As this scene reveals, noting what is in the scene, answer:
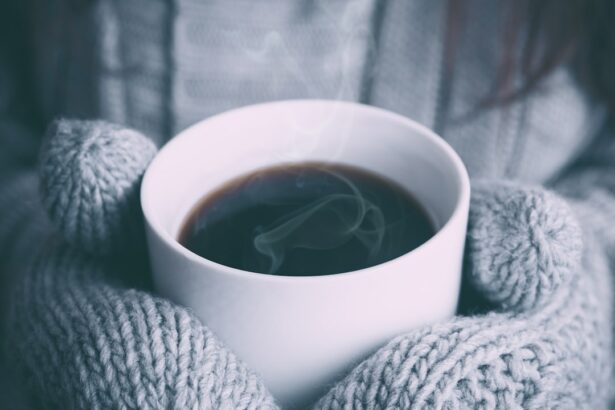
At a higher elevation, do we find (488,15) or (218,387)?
(488,15)

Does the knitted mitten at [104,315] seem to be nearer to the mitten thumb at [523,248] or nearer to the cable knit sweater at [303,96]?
the cable knit sweater at [303,96]

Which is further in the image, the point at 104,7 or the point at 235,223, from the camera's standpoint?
the point at 104,7

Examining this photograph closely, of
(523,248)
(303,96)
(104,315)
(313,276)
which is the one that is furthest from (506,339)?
(303,96)

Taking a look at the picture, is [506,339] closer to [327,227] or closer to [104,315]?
[327,227]

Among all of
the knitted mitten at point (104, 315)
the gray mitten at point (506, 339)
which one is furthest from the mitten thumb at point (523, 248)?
the knitted mitten at point (104, 315)

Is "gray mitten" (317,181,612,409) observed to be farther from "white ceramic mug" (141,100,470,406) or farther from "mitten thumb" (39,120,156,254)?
"mitten thumb" (39,120,156,254)

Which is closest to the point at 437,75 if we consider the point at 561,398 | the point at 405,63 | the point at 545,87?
the point at 405,63

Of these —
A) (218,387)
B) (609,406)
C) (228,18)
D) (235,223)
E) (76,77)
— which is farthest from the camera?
(76,77)

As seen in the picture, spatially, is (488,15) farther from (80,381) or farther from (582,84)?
(80,381)
